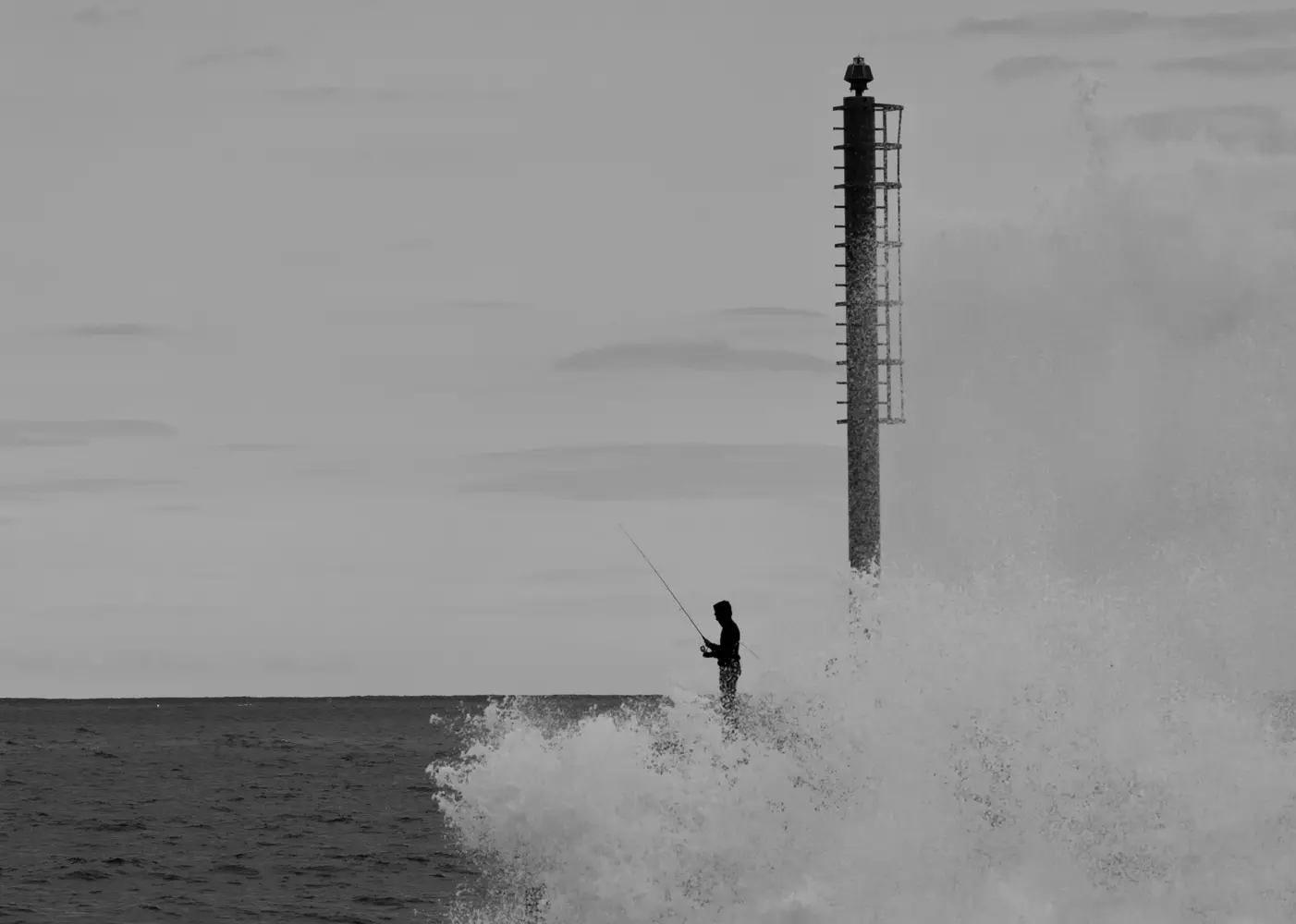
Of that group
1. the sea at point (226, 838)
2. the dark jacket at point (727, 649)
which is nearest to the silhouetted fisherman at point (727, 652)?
the dark jacket at point (727, 649)

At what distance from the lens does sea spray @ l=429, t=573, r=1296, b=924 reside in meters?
18.3

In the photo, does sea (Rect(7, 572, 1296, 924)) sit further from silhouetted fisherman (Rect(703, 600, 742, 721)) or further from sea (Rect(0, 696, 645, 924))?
sea (Rect(0, 696, 645, 924))

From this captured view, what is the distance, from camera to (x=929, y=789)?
61.9 feet

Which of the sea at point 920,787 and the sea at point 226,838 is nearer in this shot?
the sea at point 920,787

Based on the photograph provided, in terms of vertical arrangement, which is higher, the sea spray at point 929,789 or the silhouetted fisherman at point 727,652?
the silhouetted fisherman at point 727,652

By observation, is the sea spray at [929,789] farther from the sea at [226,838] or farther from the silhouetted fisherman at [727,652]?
the sea at [226,838]

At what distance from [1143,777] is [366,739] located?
92642 mm

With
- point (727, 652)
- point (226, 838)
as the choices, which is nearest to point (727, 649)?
point (727, 652)

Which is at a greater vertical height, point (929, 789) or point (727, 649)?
point (727, 649)

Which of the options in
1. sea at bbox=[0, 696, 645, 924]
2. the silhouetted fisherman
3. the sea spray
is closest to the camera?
the sea spray

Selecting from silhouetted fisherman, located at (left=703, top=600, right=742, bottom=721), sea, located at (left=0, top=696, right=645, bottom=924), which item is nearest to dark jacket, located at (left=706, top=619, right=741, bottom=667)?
silhouetted fisherman, located at (left=703, top=600, right=742, bottom=721)

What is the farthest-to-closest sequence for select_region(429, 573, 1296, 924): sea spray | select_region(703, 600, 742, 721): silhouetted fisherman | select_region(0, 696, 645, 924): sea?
1. select_region(0, 696, 645, 924): sea
2. select_region(703, 600, 742, 721): silhouetted fisherman
3. select_region(429, 573, 1296, 924): sea spray

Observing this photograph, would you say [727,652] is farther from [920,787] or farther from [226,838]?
[226,838]

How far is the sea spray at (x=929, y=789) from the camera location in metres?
18.3
